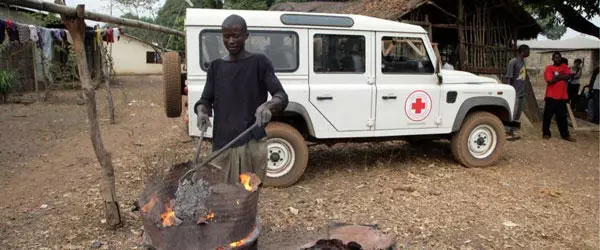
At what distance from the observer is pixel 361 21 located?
5656 mm

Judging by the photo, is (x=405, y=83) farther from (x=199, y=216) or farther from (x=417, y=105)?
(x=199, y=216)

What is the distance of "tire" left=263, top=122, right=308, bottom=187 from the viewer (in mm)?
5426

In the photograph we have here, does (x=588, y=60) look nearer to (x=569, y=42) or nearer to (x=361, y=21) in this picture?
(x=569, y=42)

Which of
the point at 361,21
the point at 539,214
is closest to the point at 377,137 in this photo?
the point at 361,21

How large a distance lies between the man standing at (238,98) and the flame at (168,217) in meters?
0.58

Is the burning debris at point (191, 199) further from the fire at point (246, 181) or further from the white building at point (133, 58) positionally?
the white building at point (133, 58)

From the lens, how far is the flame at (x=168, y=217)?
2648 mm

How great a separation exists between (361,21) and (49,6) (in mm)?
3408

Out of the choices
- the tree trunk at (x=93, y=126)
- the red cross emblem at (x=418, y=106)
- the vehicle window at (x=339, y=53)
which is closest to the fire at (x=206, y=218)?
the tree trunk at (x=93, y=126)

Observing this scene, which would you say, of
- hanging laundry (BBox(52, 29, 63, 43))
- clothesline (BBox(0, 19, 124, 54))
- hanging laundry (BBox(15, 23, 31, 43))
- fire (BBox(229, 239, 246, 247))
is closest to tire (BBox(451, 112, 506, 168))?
fire (BBox(229, 239, 246, 247))

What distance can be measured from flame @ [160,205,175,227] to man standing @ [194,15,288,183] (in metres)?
0.58

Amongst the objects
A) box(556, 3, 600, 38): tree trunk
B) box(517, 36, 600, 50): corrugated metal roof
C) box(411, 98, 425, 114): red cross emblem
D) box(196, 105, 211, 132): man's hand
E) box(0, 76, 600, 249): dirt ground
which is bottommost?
box(0, 76, 600, 249): dirt ground

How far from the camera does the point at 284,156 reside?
5.51 m

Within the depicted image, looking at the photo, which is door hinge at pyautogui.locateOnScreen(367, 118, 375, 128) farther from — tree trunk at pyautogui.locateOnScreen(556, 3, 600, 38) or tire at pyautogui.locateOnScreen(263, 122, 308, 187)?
tree trunk at pyautogui.locateOnScreen(556, 3, 600, 38)
